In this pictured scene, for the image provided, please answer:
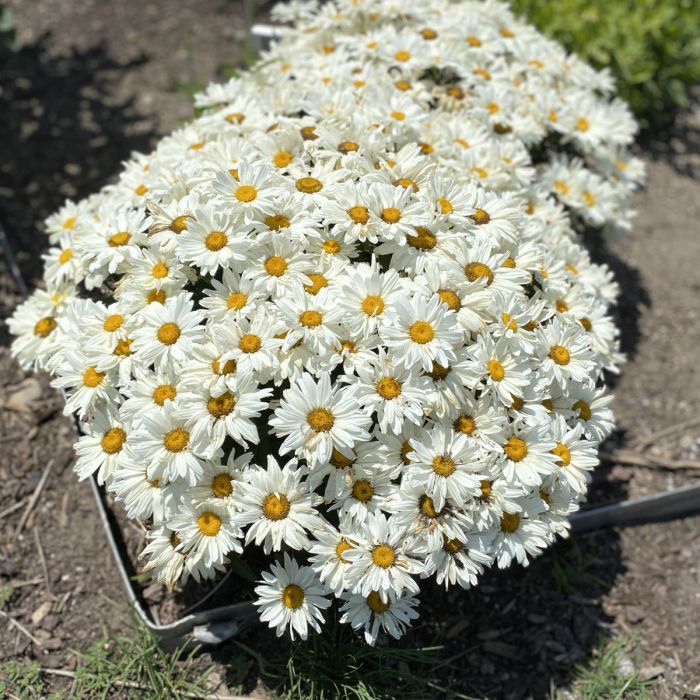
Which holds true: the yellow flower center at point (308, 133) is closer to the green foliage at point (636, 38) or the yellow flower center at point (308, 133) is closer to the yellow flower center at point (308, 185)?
the yellow flower center at point (308, 185)

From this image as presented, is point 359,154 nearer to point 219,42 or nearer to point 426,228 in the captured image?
point 426,228

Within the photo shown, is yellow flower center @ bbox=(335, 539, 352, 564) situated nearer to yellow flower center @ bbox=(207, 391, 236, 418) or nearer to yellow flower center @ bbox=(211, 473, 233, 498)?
yellow flower center @ bbox=(211, 473, 233, 498)

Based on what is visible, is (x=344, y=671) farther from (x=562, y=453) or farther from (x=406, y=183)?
(x=406, y=183)

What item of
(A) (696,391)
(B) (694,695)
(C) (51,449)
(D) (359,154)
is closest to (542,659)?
(B) (694,695)

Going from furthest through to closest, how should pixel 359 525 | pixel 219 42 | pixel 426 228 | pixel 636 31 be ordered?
pixel 219 42 → pixel 636 31 → pixel 426 228 → pixel 359 525

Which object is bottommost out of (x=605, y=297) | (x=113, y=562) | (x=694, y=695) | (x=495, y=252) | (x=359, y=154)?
(x=694, y=695)

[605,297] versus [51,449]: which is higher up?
[605,297]
